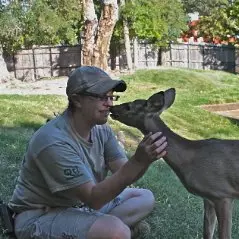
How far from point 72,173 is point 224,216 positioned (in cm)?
165

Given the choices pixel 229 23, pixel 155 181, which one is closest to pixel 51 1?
pixel 229 23

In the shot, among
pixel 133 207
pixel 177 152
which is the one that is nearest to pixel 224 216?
pixel 177 152

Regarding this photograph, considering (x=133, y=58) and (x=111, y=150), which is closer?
(x=111, y=150)

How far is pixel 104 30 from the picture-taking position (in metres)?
19.2

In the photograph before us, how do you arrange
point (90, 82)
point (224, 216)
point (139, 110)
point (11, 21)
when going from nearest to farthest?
point (90, 82)
point (139, 110)
point (224, 216)
point (11, 21)

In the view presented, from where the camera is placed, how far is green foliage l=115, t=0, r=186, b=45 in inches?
1116

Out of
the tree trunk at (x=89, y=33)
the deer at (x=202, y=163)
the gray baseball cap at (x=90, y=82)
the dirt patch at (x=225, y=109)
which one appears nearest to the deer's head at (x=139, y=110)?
the deer at (x=202, y=163)

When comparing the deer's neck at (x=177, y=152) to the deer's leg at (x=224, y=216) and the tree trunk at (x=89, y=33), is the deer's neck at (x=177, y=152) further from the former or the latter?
the tree trunk at (x=89, y=33)

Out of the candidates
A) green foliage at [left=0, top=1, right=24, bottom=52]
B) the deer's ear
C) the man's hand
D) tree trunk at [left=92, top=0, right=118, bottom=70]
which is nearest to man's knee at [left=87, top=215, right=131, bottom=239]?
the man's hand

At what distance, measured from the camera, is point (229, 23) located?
38312 millimetres

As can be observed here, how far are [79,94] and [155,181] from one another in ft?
11.0

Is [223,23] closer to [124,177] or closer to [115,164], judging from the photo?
[115,164]

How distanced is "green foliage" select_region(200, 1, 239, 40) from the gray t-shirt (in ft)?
108

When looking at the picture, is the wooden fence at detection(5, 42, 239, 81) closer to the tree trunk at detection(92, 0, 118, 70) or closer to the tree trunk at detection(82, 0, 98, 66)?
the tree trunk at detection(82, 0, 98, 66)
